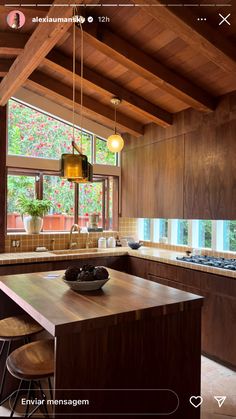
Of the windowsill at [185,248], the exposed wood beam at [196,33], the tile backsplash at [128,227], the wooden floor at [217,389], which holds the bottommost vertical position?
the wooden floor at [217,389]

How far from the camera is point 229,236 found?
11.8ft

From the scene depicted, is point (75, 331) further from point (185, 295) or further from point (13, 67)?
point (13, 67)

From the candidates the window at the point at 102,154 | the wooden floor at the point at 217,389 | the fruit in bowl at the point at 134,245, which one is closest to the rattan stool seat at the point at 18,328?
the wooden floor at the point at 217,389

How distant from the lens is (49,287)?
2057mm

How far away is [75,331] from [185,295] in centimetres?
78

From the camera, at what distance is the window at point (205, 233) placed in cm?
381

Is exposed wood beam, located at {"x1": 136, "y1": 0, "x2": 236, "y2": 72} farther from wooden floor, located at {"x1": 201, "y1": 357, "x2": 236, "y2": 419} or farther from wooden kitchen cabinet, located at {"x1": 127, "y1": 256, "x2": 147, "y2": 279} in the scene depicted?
wooden floor, located at {"x1": 201, "y1": 357, "x2": 236, "y2": 419}

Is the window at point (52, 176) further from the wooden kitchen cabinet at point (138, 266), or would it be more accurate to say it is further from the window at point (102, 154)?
the wooden kitchen cabinet at point (138, 266)

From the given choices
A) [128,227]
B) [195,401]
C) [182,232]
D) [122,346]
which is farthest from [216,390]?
[128,227]

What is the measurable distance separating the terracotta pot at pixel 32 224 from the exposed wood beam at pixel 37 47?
1.44 meters

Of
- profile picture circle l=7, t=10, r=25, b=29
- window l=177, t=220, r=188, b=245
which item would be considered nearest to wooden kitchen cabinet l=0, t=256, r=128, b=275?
window l=177, t=220, r=188, b=245

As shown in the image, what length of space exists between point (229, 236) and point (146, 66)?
204 cm

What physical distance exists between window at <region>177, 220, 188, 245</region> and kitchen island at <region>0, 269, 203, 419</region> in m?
2.22

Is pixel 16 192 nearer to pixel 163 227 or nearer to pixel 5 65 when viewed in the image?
pixel 5 65
